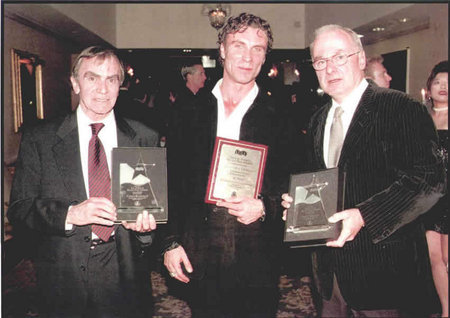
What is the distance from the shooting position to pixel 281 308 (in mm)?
3166

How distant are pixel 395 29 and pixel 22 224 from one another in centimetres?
299

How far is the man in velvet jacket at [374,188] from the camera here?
156 cm

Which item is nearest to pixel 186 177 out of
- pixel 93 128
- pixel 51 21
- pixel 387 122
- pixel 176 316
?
pixel 93 128

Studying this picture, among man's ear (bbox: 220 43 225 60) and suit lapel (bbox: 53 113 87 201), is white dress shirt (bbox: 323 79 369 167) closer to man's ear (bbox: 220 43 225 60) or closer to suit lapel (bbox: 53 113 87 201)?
man's ear (bbox: 220 43 225 60)

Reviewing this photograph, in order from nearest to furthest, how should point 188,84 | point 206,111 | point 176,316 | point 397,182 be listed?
point 397,182
point 206,111
point 188,84
point 176,316

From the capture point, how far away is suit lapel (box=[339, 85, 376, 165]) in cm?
162

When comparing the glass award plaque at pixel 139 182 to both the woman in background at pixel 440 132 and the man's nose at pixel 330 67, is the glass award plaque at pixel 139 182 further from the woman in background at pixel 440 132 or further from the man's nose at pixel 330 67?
the woman in background at pixel 440 132

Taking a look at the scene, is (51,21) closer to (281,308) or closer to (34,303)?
(34,303)

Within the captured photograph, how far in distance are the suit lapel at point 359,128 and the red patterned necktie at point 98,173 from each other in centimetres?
95

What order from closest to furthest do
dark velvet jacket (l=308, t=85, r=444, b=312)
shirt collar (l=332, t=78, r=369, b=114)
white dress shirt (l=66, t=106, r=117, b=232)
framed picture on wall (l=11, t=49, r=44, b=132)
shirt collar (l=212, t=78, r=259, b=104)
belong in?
dark velvet jacket (l=308, t=85, r=444, b=312) < shirt collar (l=332, t=78, r=369, b=114) < white dress shirt (l=66, t=106, r=117, b=232) < shirt collar (l=212, t=78, r=259, b=104) < framed picture on wall (l=11, t=49, r=44, b=132)

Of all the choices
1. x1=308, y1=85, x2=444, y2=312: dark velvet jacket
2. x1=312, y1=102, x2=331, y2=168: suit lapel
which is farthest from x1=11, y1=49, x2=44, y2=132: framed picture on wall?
x1=308, y1=85, x2=444, y2=312: dark velvet jacket

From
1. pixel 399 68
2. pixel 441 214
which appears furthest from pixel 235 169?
pixel 399 68

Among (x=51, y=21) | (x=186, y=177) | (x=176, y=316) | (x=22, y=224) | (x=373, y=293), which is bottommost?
(x=176, y=316)

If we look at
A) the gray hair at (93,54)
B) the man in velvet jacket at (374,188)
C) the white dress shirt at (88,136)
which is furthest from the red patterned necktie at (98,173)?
the man in velvet jacket at (374,188)
